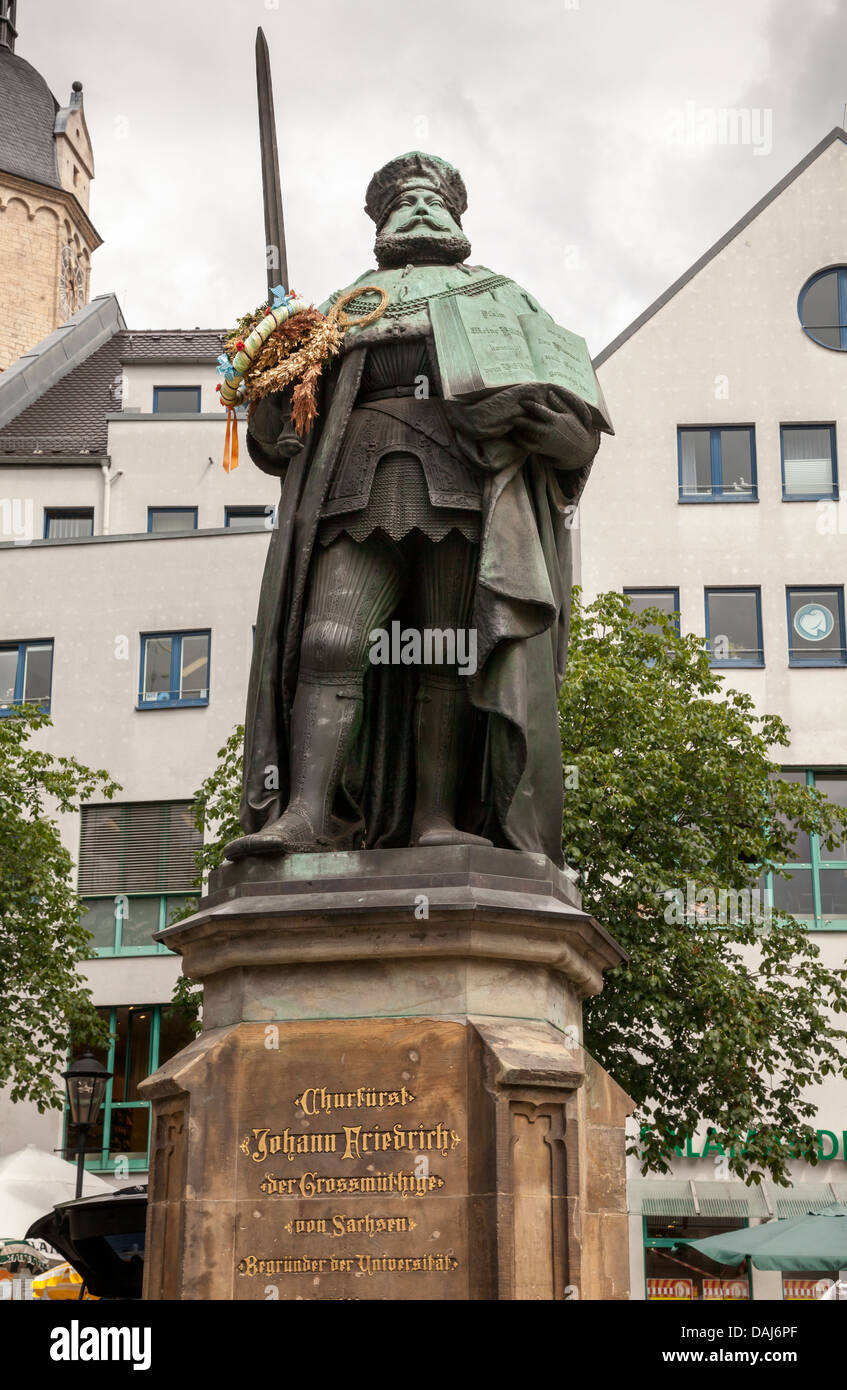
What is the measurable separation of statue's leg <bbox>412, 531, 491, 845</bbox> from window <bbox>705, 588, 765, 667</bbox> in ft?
76.0

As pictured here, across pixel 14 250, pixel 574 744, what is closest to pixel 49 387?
pixel 14 250

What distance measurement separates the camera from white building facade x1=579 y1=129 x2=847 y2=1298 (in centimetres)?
2962

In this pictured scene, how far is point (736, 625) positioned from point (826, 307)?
19.9ft

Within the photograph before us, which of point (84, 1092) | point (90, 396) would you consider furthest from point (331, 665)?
point (90, 396)

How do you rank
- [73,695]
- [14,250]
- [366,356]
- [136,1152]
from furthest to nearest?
[14,250], [73,695], [136,1152], [366,356]

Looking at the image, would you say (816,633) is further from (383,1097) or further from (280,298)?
(383,1097)

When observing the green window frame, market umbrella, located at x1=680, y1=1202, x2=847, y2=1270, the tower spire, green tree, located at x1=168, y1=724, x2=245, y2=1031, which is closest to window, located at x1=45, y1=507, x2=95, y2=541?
the green window frame

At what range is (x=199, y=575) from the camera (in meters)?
31.0

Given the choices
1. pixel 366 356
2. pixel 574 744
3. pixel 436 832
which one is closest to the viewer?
pixel 436 832

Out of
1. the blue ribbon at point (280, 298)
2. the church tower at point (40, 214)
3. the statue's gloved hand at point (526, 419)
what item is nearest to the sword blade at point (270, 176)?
the blue ribbon at point (280, 298)

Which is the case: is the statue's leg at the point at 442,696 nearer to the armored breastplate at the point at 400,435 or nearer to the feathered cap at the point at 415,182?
the armored breastplate at the point at 400,435

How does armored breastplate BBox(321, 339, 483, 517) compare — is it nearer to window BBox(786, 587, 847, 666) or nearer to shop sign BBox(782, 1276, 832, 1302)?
shop sign BBox(782, 1276, 832, 1302)
